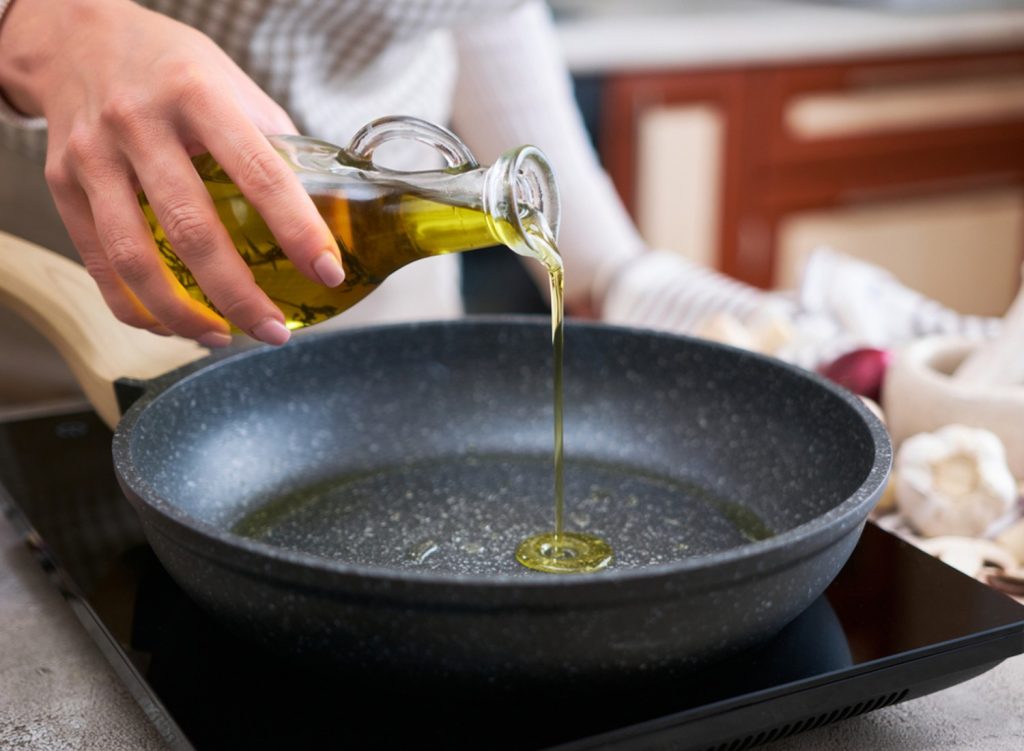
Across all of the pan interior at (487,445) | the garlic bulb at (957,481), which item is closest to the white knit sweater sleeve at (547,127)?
the pan interior at (487,445)

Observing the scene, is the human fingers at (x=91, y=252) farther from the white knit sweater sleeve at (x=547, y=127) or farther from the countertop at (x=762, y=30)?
the countertop at (x=762, y=30)

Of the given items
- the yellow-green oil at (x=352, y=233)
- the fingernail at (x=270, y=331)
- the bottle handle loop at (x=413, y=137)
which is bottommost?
the fingernail at (x=270, y=331)

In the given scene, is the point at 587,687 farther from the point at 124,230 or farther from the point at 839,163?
the point at 839,163

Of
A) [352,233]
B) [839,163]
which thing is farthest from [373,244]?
[839,163]

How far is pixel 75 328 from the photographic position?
2.40ft

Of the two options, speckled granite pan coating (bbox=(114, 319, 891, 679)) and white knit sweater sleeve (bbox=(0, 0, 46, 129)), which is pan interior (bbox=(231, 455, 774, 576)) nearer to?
speckled granite pan coating (bbox=(114, 319, 891, 679))

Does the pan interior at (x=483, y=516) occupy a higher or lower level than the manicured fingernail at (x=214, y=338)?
lower

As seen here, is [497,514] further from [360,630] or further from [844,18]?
[844,18]

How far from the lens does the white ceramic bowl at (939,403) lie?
740 millimetres

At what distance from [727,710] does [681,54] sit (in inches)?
66.8

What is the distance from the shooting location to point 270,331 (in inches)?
23.3

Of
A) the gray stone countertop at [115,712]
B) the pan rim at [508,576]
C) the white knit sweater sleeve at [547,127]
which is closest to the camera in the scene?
the pan rim at [508,576]

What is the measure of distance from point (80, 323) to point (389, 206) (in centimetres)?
24

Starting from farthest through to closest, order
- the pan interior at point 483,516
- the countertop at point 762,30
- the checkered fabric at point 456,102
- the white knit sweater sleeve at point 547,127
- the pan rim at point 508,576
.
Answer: the countertop at point 762,30 → the white knit sweater sleeve at point 547,127 → the checkered fabric at point 456,102 → the pan interior at point 483,516 → the pan rim at point 508,576
